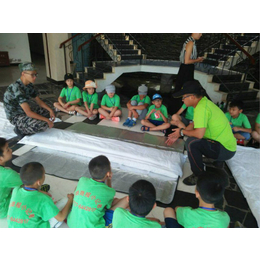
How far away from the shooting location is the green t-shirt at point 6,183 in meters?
1.41

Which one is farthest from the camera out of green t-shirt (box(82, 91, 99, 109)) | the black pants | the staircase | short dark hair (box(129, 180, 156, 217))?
the staircase

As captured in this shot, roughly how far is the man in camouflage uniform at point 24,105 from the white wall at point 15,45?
6595 mm

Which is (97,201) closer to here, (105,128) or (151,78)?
(105,128)

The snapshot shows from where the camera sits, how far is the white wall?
769 cm

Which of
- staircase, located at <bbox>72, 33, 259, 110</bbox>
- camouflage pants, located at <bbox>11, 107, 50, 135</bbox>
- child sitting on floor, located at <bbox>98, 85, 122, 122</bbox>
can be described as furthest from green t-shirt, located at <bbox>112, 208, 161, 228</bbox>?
staircase, located at <bbox>72, 33, 259, 110</bbox>

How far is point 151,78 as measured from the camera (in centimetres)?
676

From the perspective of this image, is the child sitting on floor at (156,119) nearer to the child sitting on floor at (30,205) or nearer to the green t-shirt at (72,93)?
the green t-shirt at (72,93)

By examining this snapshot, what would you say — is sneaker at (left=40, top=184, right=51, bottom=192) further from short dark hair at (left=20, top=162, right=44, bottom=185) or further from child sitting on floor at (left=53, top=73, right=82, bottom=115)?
child sitting on floor at (left=53, top=73, right=82, bottom=115)

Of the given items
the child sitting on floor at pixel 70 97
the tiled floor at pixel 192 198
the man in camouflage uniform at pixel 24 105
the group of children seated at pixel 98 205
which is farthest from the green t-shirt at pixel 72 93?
the group of children seated at pixel 98 205

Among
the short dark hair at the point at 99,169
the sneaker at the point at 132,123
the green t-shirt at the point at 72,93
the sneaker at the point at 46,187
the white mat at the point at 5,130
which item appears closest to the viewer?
the short dark hair at the point at 99,169

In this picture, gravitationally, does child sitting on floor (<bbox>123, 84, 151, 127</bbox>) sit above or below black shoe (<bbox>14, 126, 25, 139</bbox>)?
above

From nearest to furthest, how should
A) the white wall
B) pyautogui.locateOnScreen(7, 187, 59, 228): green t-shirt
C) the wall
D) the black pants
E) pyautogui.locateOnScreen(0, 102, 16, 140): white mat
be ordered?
pyautogui.locateOnScreen(7, 187, 59, 228): green t-shirt
the black pants
pyautogui.locateOnScreen(0, 102, 16, 140): white mat
the wall
the white wall

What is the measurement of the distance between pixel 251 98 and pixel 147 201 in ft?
13.9

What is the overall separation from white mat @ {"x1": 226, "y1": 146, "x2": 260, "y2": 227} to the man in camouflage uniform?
230 cm
